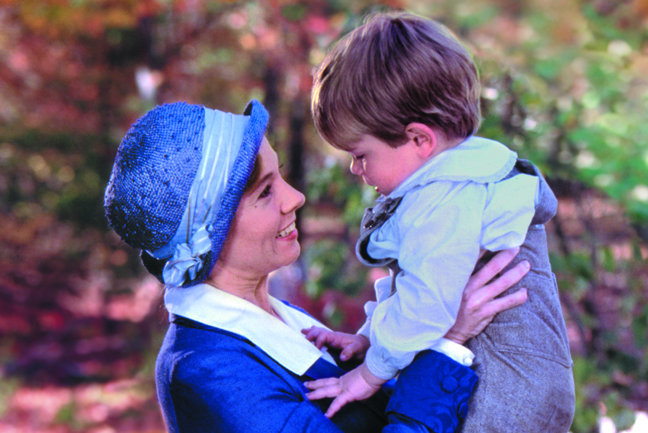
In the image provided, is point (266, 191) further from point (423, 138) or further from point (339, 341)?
point (339, 341)

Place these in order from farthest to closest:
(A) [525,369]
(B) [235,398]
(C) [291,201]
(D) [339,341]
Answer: (D) [339,341] → (C) [291,201] → (A) [525,369] → (B) [235,398]

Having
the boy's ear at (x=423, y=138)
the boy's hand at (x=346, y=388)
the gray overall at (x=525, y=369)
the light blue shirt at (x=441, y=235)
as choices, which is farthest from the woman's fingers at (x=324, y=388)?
the boy's ear at (x=423, y=138)

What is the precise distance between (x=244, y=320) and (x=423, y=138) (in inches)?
27.1

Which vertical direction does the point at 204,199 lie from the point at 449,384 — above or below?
above

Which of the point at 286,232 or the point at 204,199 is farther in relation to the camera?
the point at 286,232

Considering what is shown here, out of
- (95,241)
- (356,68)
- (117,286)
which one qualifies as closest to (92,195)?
(95,241)

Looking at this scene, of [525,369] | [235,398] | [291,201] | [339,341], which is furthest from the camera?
[339,341]

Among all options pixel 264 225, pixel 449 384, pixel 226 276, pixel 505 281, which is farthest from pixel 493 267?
pixel 226 276

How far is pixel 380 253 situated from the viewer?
1739mm

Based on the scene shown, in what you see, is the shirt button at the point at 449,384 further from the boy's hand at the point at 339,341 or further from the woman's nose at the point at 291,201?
the woman's nose at the point at 291,201

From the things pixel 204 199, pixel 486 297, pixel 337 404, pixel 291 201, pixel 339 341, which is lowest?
pixel 339 341

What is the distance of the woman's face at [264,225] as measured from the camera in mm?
1644

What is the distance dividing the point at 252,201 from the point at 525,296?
748 mm

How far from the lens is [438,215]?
5.07 ft
